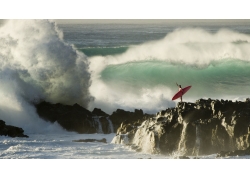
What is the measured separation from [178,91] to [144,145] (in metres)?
1.13

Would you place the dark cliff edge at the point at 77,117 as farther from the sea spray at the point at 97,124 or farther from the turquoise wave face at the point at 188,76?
the turquoise wave face at the point at 188,76

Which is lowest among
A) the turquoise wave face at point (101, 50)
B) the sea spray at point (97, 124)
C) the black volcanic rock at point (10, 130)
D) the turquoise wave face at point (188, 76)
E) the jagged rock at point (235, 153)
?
the jagged rock at point (235, 153)

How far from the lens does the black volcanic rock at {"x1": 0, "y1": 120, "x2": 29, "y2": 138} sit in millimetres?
13018

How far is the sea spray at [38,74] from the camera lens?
13.1m

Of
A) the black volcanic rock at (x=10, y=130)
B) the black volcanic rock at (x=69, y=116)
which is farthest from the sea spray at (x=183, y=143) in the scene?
the black volcanic rock at (x=10, y=130)

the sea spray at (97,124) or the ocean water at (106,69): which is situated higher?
the ocean water at (106,69)

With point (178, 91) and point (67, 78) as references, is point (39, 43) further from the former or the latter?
point (178, 91)

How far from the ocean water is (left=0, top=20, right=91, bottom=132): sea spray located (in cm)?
2

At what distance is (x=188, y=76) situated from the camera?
1314 cm

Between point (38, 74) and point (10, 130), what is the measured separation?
1.11 m

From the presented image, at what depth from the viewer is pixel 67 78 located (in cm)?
1327

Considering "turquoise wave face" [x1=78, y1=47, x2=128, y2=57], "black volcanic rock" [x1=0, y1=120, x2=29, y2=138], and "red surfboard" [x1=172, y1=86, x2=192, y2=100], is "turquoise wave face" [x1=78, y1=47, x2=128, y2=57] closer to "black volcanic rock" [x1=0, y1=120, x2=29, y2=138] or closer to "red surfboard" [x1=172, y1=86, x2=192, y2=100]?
"red surfboard" [x1=172, y1=86, x2=192, y2=100]

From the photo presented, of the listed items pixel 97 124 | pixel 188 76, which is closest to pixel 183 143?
pixel 188 76

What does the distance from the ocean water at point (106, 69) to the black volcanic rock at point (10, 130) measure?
88mm
